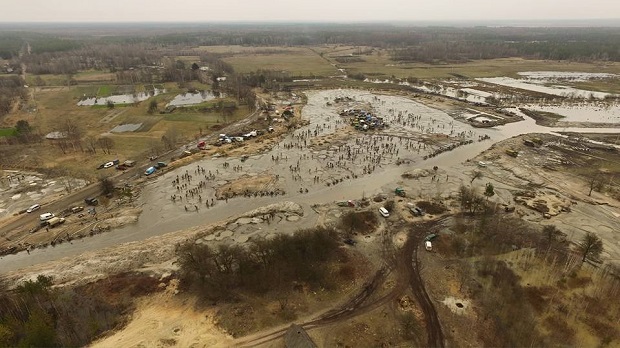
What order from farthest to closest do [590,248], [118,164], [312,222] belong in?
[118,164] < [312,222] < [590,248]

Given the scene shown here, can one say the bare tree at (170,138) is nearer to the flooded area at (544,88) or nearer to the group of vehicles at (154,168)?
the group of vehicles at (154,168)

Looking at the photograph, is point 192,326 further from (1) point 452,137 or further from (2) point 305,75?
(2) point 305,75

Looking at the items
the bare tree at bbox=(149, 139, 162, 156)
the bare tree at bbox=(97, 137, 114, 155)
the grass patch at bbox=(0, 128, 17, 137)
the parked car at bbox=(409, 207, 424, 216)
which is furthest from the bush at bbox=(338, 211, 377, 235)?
the grass patch at bbox=(0, 128, 17, 137)

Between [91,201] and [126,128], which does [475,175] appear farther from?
[126,128]

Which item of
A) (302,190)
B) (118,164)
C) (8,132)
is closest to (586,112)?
(302,190)

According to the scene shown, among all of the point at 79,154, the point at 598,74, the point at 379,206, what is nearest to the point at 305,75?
the point at 79,154
